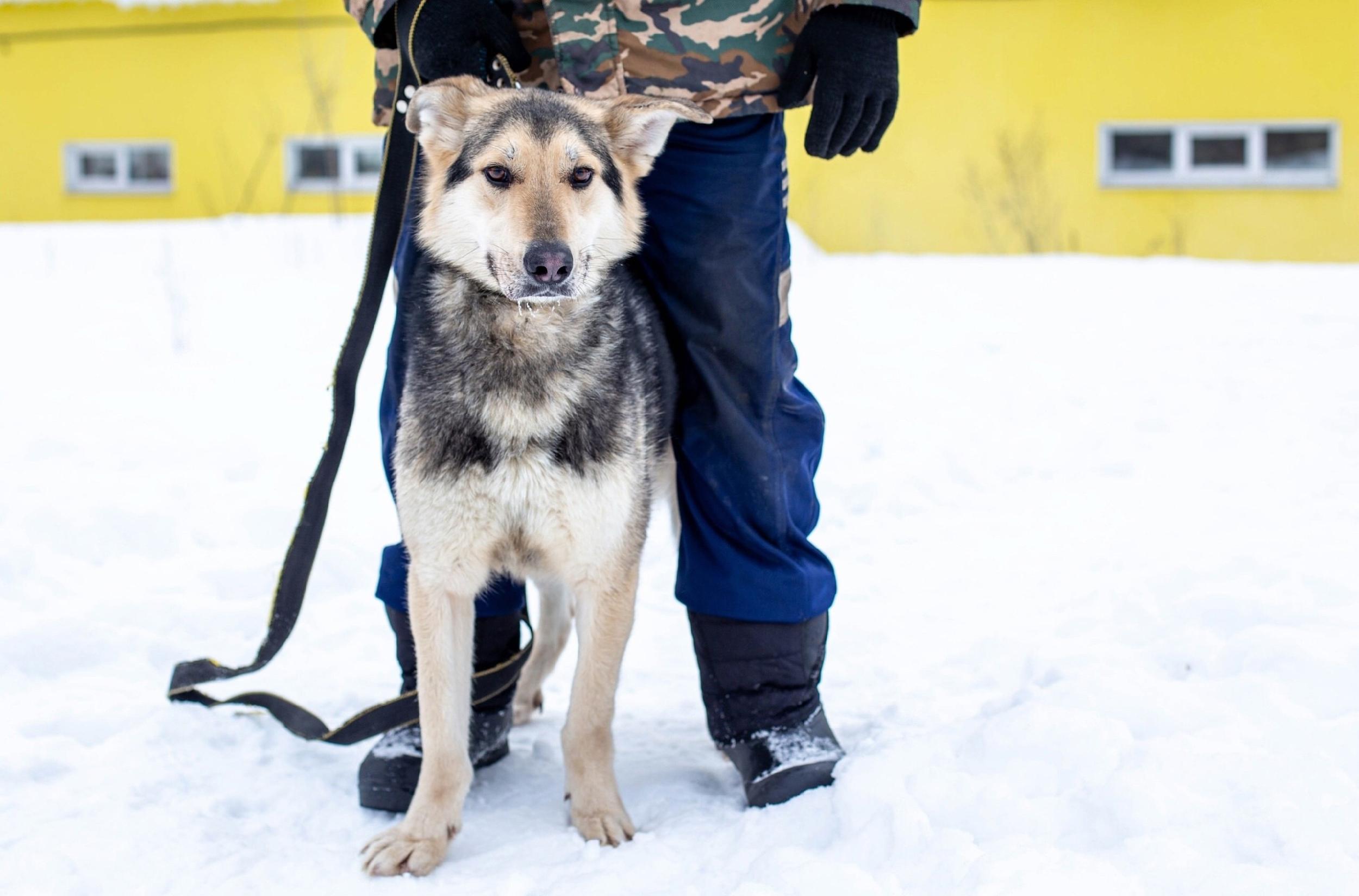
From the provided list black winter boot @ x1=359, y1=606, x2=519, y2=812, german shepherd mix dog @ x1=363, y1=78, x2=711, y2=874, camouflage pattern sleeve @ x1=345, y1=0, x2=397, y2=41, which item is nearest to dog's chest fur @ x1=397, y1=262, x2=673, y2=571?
german shepherd mix dog @ x1=363, y1=78, x2=711, y2=874

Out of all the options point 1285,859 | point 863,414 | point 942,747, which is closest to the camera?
point 1285,859

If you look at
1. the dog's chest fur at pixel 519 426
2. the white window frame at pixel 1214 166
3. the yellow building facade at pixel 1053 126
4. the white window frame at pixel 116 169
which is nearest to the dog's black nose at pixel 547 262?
the dog's chest fur at pixel 519 426

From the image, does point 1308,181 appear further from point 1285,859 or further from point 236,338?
point 1285,859

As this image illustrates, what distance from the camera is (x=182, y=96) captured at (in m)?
12.1

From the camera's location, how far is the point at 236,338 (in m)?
5.97

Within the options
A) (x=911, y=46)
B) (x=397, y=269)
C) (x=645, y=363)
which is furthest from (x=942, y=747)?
(x=911, y=46)

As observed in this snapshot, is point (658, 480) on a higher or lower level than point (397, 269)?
lower

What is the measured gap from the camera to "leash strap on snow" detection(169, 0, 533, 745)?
7.73 feet

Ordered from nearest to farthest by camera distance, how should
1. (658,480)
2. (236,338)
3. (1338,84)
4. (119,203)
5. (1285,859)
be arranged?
(1285,859) → (658,480) → (236,338) → (1338,84) → (119,203)

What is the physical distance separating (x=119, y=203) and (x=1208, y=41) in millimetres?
11656

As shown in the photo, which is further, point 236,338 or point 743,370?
point 236,338

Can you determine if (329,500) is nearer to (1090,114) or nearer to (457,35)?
(457,35)

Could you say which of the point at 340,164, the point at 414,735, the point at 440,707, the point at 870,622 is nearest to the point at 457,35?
the point at 440,707

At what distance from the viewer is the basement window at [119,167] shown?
12.4m
